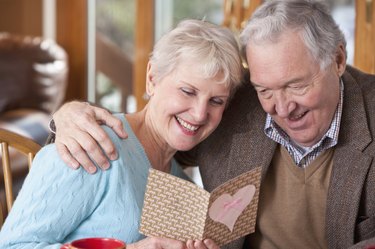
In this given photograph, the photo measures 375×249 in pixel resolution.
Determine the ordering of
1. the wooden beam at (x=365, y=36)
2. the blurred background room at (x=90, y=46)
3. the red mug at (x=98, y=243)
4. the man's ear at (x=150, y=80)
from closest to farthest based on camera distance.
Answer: the red mug at (x=98, y=243), the man's ear at (x=150, y=80), the wooden beam at (x=365, y=36), the blurred background room at (x=90, y=46)

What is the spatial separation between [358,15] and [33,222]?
2751 mm

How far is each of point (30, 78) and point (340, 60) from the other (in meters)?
3.02

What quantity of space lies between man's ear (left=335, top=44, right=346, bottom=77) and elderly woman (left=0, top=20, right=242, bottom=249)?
26 cm

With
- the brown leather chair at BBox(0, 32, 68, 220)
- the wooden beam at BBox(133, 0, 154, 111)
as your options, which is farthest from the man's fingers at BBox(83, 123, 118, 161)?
the wooden beam at BBox(133, 0, 154, 111)

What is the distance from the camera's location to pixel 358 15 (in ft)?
13.5

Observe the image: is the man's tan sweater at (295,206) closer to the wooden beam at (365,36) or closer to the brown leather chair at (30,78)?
the wooden beam at (365,36)

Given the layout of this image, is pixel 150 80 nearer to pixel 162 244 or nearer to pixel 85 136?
pixel 85 136

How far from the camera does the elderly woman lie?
1782 mm

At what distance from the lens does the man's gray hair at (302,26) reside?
1957 millimetres

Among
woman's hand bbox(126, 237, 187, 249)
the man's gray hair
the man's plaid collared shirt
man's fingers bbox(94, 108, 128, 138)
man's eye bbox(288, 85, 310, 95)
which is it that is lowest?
woman's hand bbox(126, 237, 187, 249)

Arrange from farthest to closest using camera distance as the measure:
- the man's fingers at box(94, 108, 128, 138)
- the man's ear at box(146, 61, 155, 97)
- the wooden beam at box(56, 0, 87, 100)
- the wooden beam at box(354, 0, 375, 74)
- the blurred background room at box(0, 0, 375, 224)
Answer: the wooden beam at box(56, 0, 87, 100), the blurred background room at box(0, 0, 375, 224), the wooden beam at box(354, 0, 375, 74), the man's ear at box(146, 61, 155, 97), the man's fingers at box(94, 108, 128, 138)

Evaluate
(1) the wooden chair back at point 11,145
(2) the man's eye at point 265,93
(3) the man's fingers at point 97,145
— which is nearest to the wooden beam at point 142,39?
(1) the wooden chair back at point 11,145

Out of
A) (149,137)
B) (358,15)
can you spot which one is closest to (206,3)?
(358,15)

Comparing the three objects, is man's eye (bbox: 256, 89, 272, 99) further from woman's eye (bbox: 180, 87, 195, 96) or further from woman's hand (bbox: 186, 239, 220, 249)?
woman's hand (bbox: 186, 239, 220, 249)
